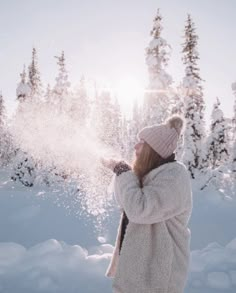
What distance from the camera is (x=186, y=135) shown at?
2791 centimetres

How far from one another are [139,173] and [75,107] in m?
48.7

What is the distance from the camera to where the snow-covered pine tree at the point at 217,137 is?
3312 centimetres

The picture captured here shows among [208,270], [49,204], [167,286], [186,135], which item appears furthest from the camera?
[186,135]

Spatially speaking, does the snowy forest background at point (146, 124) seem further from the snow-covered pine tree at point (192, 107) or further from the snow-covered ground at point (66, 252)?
the snow-covered ground at point (66, 252)

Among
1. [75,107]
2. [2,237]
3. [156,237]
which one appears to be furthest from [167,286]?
[75,107]

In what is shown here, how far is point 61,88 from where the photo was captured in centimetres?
4675

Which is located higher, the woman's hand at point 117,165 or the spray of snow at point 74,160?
the woman's hand at point 117,165

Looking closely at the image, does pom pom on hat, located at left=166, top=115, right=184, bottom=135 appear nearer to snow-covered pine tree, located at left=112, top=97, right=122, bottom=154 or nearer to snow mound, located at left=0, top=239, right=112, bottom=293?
snow mound, located at left=0, top=239, right=112, bottom=293

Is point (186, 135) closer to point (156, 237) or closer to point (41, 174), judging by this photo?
point (41, 174)

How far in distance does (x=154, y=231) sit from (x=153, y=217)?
6.0 inches

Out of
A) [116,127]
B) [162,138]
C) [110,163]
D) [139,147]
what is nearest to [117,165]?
[110,163]

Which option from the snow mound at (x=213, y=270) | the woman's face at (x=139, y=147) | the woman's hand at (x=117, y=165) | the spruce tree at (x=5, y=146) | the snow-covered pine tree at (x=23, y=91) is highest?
the snow-covered pine tree at (x=23, y=91)

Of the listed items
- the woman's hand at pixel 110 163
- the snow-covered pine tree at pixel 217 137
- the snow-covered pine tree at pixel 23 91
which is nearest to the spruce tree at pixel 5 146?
the snow-covered pine tree at pixel 23 91

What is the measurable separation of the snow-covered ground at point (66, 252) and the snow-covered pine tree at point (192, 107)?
1787 cm
